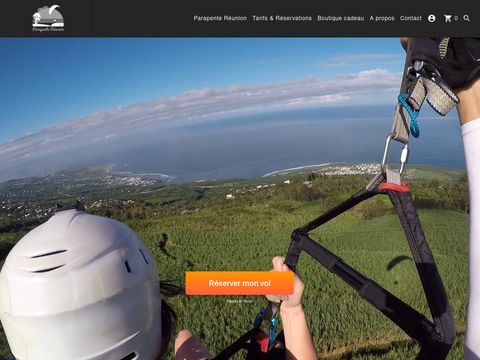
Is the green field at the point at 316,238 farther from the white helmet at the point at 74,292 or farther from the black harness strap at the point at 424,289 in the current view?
the black harness strap at the point at 424,289

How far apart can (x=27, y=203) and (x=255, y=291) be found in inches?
94.1

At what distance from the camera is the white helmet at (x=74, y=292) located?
1.76 feet

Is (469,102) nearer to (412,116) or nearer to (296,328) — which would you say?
(412,116)

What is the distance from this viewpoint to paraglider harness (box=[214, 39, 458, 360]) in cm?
55

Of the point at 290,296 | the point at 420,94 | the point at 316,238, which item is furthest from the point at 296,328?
the point at 316,238

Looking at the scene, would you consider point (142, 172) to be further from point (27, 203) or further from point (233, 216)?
point (27, 203)

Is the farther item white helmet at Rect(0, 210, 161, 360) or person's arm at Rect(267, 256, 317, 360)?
person's arm at Rect(267, 256, 317, 360)

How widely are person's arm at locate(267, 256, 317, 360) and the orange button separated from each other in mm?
15

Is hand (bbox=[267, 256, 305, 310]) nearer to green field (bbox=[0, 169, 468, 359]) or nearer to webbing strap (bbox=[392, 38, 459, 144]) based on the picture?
webbing strap (bbox=[392, 38, 459, 144])

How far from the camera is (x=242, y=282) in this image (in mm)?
1182

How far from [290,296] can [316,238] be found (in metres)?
2.73

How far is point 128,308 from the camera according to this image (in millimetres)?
598
